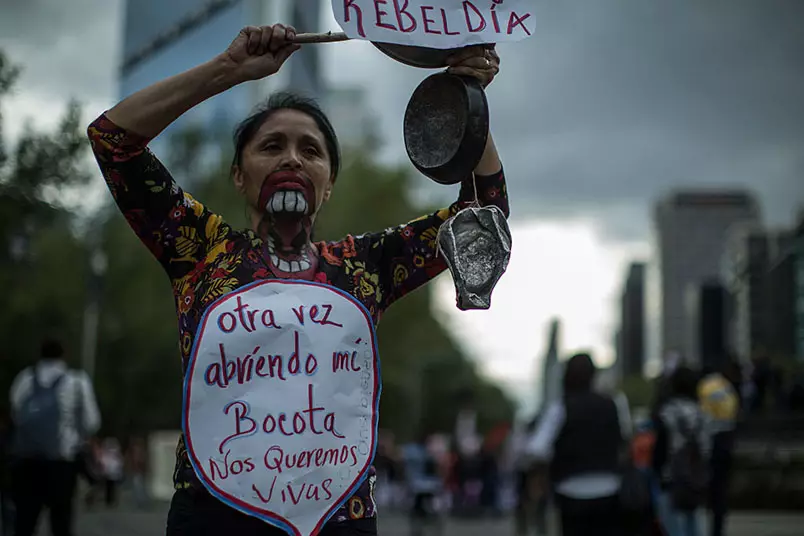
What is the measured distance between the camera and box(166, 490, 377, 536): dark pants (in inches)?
105

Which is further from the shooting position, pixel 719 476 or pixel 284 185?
pixel 719 476

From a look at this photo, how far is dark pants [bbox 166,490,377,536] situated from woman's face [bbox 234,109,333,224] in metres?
0.73

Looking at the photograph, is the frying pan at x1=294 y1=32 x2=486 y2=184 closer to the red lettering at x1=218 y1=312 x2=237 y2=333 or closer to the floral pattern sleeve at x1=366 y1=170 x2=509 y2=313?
the floral pattern sleeve at x1=366 y1=170 x2=509 y2=313

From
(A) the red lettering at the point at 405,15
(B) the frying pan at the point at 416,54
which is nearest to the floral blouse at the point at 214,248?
(B) the frying pan at the point at 416,54

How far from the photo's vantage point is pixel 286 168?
294 cm

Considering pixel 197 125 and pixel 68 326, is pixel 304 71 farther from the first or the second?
pixel 68 326

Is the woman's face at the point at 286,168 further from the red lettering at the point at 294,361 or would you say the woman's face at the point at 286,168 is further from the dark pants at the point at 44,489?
the dark pants at the point at 44,489

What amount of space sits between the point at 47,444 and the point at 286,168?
5.11m

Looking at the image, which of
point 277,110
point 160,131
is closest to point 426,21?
point 277,110

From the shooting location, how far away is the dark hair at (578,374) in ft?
24.3

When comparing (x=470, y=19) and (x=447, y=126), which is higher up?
(x=470, y=19)

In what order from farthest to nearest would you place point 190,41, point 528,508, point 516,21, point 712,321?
1. point 190,41
2. point 712,321
3. point 528,508
4. point 516,21

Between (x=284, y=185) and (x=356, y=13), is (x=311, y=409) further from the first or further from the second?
(x=356, y=13)

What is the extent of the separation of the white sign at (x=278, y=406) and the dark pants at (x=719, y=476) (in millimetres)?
8389
